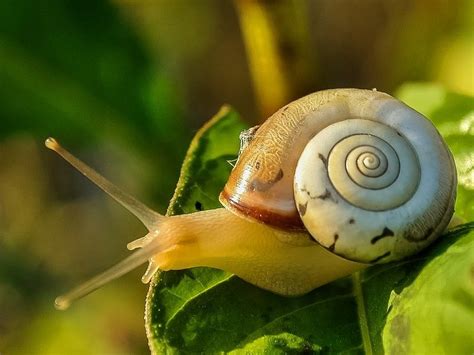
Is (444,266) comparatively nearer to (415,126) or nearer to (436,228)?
(436,228)

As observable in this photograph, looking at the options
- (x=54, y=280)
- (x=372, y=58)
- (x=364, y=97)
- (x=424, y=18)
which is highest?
(x=364, y=97)

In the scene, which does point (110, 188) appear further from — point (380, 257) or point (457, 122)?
point (457, 122)

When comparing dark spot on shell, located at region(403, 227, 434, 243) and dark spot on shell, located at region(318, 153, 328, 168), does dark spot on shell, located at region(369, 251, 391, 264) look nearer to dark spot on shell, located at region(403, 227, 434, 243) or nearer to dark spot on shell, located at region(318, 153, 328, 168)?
dark spot on shell, located at region(403, 227, 434, 243)

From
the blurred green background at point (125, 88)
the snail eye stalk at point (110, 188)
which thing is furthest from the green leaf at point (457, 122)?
the snail eye stalk at point (110, 188)

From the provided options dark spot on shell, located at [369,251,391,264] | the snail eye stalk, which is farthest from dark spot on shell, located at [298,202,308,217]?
the snail eye stalk

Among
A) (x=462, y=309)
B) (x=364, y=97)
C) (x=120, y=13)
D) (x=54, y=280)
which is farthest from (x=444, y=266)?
(x=54, y=280)

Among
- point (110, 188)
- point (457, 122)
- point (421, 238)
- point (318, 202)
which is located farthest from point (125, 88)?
point (421, 238)

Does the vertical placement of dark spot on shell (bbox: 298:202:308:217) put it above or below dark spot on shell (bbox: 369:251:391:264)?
above
